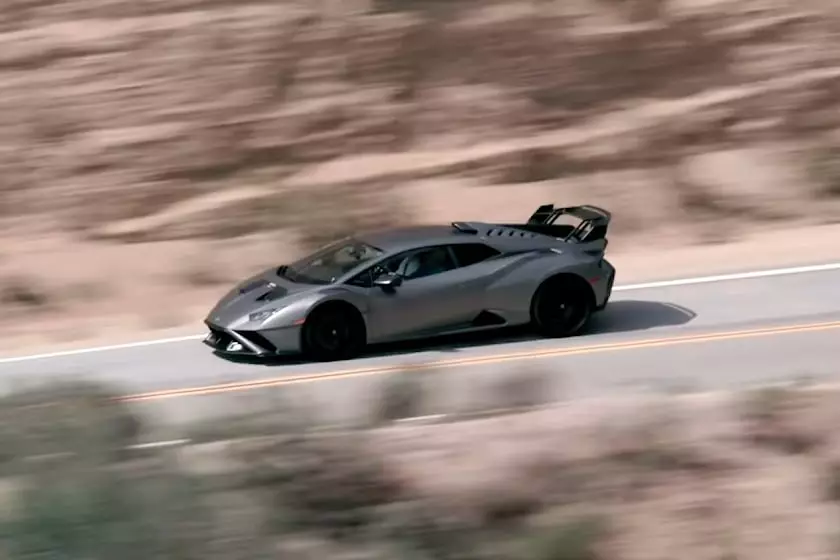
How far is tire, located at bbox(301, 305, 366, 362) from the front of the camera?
43.7 feet

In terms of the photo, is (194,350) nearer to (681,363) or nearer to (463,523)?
(681,363)

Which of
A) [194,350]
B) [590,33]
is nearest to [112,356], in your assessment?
[194,350]

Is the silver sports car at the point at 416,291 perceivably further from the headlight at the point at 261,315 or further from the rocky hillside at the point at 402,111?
the rocky hillside at the point at 402,111

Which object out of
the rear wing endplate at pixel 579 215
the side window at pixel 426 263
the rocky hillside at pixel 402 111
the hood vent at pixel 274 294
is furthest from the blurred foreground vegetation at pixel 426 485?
the rocky hillside at pixel 402 111

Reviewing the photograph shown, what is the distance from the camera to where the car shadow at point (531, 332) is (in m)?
13.8

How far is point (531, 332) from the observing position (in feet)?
47.8

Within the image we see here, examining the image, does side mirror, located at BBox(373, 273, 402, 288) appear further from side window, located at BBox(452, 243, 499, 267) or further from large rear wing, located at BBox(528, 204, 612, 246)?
large rear wing, located at BBox(528, 204, 612, 246)

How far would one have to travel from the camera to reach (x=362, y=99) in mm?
20391

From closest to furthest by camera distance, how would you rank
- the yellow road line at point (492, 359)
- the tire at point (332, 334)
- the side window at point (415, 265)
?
the yellow road line at point (492, 359) < the tire at point (332, 334) < the side window at point (415, 265)

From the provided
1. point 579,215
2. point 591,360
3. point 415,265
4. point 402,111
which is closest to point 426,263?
point 415,265

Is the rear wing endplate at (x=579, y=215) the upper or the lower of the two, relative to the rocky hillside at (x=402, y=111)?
lower

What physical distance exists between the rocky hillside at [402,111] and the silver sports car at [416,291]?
4584 millimetres

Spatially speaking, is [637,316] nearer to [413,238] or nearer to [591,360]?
[591,360]

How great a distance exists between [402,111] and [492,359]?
26.7 ft
